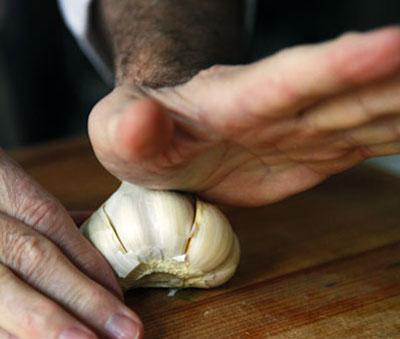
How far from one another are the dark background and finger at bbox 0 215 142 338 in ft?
4.84

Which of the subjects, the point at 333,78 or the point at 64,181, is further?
the point at 64,181

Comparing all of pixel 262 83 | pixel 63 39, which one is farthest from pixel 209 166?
pixel 63 39

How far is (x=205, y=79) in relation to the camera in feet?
2.11

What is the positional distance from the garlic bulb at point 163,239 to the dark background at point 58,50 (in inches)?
54.2

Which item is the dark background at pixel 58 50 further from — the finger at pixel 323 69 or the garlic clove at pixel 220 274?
the finger at pixel 323 69

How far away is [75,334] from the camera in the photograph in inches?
24.0

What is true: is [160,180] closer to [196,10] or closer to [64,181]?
[64,181]

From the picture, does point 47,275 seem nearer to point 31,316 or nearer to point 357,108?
point 31,316

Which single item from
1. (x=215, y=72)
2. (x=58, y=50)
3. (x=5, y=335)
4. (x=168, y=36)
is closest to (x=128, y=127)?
(x=215, y=72)

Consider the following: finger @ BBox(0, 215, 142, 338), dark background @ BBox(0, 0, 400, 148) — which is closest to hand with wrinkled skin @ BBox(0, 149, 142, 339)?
finger @ BBox(0, 215, 142, 338)

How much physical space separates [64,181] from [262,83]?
0.69 metres

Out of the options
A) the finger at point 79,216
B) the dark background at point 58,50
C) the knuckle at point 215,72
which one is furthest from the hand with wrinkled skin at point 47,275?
the dark background at point 58,50

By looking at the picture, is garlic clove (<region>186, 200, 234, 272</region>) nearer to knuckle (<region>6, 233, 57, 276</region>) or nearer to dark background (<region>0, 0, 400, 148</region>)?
knuckle (<region>6, 233, 57, 276</region>)

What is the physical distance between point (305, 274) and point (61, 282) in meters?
0.30
